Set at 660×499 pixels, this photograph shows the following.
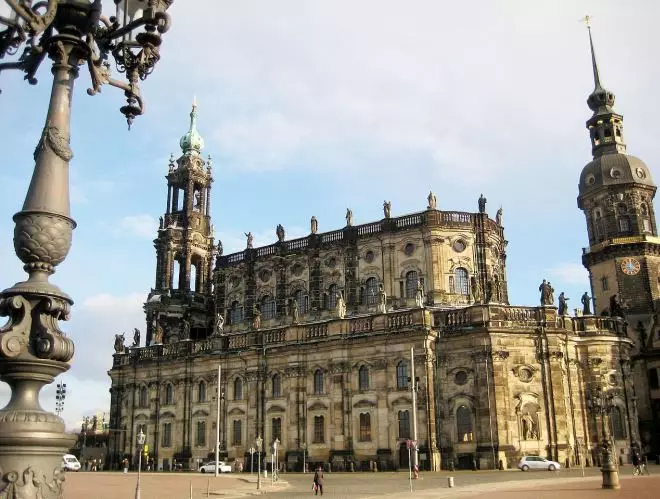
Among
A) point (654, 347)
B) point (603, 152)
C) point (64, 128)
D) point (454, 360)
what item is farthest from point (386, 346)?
point (64, 128)

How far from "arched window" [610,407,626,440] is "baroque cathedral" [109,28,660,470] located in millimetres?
95

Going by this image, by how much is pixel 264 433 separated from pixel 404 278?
59.5 feet

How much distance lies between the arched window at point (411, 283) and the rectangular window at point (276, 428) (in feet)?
51.1

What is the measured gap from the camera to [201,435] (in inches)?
2494

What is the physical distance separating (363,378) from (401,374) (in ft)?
11.6

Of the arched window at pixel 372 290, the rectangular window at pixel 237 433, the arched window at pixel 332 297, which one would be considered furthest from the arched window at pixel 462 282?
the rectangular window at pixel 237 433

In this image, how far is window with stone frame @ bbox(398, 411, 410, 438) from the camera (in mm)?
52188

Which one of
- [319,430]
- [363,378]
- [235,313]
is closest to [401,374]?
[363,378]

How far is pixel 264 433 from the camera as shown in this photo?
59.0m

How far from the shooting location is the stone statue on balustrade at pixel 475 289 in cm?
5742

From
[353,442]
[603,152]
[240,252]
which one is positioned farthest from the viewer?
[603,152]

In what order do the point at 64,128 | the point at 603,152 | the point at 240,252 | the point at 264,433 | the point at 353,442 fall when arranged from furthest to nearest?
1. the point at 603,152
2. the point at 240,252
3. the point at 264,433
4. the point at 353,442
5. the point at 64,128

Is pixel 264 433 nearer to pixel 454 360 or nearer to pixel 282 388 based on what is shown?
pixel 282 388

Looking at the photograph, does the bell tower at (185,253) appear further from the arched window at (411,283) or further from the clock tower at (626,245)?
the clock tower at (626,245)
